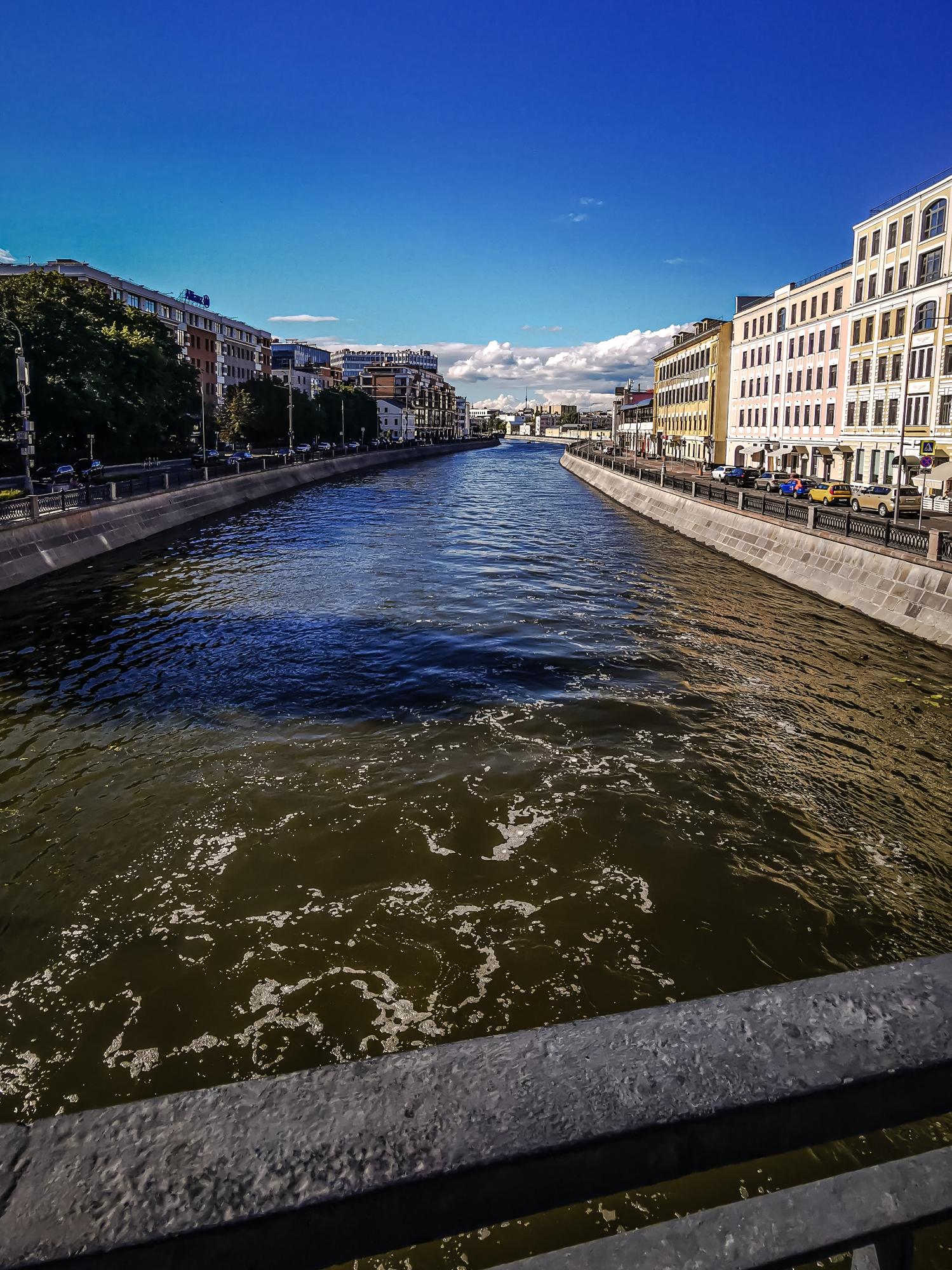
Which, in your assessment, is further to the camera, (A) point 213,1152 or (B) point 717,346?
(B) point 717,346

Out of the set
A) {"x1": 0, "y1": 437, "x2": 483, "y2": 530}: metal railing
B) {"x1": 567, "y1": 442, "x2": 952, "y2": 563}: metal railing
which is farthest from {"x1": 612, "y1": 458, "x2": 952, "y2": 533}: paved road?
{"x1": 0, "y1": 437, "x2": 483, "y2": 530}: metal railing

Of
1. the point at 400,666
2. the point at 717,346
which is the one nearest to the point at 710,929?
the point at 400,666

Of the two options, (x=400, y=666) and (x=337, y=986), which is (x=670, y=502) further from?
(x=337, y=986)

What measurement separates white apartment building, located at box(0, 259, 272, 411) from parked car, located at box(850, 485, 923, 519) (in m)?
78.8

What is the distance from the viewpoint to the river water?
291 inches

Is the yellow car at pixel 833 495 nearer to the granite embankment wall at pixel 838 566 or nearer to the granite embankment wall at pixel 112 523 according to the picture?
the granite embankment wall at pixel 838 566

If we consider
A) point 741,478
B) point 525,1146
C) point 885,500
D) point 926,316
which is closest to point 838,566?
point 885,500

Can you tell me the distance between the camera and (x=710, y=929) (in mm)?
8406

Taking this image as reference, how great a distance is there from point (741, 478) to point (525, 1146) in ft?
207

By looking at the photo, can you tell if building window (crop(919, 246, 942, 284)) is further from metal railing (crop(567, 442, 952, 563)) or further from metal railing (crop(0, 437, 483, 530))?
metal railing (crop(0, 437, 483, 530))

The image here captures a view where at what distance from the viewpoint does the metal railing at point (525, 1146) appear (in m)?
1.24

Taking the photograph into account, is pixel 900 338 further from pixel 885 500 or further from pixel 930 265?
pixel 885 500

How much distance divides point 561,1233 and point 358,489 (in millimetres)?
69469

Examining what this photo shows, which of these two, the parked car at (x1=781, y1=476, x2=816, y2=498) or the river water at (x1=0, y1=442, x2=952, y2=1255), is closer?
the river water at (x1=0, y1=442, x2=952, y2=1255)
